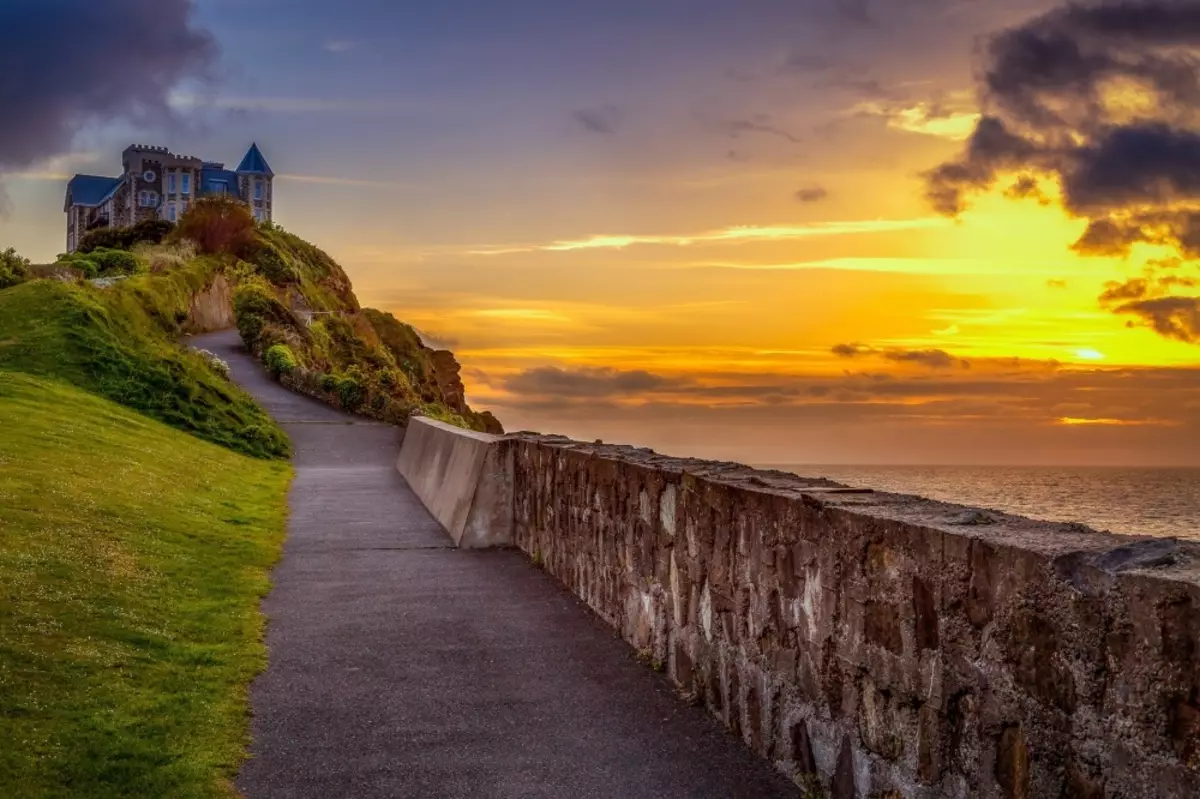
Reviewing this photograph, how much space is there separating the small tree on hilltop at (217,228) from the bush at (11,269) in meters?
28.5

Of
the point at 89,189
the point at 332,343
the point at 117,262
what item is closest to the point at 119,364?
the point at 117,262

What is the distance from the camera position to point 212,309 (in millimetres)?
54094

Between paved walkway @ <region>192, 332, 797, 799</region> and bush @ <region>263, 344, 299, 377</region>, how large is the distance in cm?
2999

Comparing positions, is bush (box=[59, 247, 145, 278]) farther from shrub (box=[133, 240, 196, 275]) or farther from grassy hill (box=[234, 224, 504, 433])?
grassy hill (box=[234, 224, 504, 433])

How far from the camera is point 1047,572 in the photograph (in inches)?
145

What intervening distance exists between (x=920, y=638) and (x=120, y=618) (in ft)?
22.4

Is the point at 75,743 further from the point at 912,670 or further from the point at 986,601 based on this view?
the point at 986,601

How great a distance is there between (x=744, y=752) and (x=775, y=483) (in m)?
1.49

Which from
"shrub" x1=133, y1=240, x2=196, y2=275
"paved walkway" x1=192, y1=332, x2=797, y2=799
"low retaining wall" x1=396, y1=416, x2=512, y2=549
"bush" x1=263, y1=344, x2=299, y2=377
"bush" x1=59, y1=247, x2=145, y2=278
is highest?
"shrub" x1=133, y1=240, x2=196, y2=275

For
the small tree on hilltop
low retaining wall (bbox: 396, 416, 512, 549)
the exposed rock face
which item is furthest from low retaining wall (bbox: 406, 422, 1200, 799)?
the small tree on hilltop

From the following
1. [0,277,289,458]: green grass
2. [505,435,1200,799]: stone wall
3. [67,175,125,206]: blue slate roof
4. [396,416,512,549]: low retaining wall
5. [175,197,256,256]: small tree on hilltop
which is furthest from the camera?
[67,175,125,206]: blue slate roof

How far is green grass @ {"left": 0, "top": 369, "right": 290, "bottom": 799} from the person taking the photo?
6.02 meters

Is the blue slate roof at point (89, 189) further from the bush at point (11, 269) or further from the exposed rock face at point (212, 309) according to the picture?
the bush at point (11, 269)

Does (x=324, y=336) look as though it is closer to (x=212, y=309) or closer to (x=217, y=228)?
(x=212, y=309)
